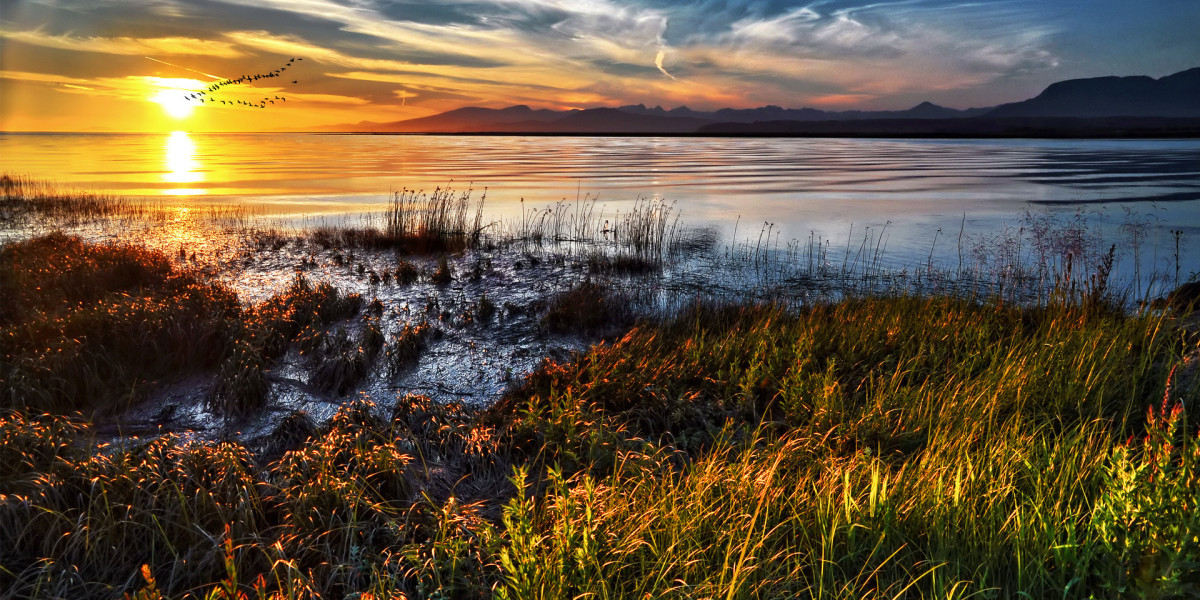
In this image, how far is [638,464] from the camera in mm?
4812

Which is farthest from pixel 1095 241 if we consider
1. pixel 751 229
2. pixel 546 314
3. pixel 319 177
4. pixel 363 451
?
pixel 319 177

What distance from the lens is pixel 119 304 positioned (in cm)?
855

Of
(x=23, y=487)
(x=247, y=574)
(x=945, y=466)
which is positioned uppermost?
(x=945, y=466)

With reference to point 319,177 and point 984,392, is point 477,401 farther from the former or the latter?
point 319,177

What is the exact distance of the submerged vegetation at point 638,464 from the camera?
127 inches

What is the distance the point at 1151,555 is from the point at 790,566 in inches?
61.8

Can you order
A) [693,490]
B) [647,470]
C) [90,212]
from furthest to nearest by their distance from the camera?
[90,212]
[647,470]
[693,490]

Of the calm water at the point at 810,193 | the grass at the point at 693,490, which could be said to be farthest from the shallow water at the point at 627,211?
the grass at the point at 693,490

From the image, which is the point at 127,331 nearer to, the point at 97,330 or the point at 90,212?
the point at 97,330

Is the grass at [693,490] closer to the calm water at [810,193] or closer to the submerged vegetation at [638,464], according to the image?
the submerged vegetation at [638,464]

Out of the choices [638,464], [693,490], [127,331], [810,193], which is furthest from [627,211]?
[693,490]

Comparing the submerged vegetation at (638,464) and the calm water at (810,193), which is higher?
the calm water at (810,193)

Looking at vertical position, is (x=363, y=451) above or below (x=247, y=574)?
above

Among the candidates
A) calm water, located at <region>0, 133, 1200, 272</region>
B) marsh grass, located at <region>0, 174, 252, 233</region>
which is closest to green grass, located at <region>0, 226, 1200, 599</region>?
calm water, located at <region>0, 133, 1200, 272</region>
